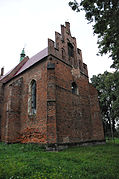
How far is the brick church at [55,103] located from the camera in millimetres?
9797

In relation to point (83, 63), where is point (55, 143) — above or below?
below

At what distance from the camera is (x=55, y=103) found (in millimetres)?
9492

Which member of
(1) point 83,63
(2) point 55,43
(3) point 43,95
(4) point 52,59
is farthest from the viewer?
(1) point 83,63

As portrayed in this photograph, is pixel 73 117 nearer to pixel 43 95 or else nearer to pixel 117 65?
pixel 43 95

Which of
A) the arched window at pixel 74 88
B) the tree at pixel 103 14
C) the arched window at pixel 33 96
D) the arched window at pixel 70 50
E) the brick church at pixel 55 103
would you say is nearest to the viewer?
the tree at pixel 103 14

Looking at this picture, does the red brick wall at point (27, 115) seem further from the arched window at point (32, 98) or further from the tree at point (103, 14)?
the tree at point (103, 14)

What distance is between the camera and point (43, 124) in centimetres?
984

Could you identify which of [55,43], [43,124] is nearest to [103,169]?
[43,124]

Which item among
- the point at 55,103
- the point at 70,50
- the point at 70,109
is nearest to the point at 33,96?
A: the point at 55,103

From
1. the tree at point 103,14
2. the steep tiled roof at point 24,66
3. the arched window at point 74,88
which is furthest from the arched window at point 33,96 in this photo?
the tree at point 103,14

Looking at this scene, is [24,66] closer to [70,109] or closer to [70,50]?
[70,50]

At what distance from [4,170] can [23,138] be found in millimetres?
7243

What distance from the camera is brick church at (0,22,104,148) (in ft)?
32.1

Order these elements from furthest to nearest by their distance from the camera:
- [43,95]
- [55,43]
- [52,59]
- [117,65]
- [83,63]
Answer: [83,63]
[55,43]
[52,59]
[43,95]
[117,65]
